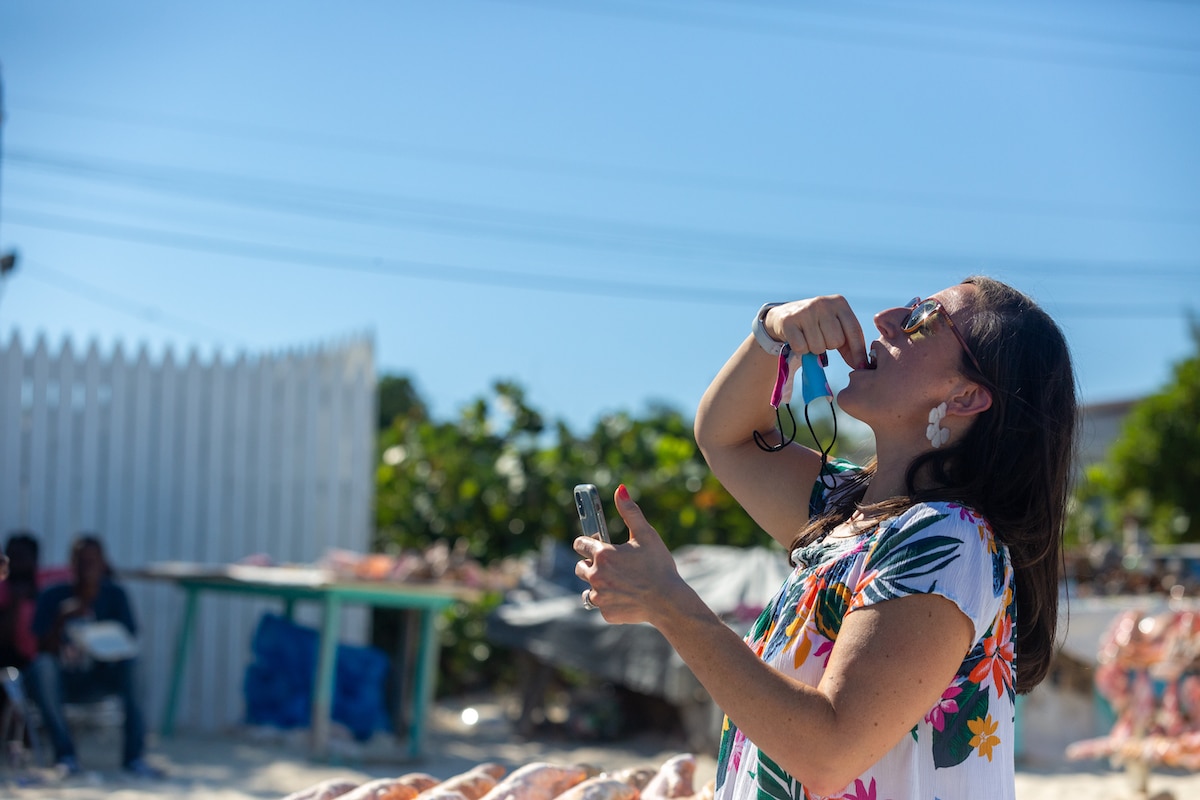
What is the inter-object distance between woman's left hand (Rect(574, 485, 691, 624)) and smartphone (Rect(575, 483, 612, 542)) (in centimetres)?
5

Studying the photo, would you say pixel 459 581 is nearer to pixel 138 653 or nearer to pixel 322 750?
pixel 322 750

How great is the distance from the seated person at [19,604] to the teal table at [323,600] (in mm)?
693

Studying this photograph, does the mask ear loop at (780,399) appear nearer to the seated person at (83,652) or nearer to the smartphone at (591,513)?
the smartphone at (591,513)

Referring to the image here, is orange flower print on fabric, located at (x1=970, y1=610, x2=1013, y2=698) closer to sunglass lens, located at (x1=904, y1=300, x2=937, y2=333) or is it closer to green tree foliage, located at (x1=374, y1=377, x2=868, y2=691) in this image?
sunglass lens, located at (x1=904, y1=300, x2=937, y2=333)

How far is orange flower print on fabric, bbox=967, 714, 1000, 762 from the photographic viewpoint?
1652 mm

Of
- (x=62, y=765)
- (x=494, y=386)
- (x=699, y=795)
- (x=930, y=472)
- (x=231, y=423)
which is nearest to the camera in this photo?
(x=930, y=472)

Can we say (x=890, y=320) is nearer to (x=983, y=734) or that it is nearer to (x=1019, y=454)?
(x=1019, y=454)

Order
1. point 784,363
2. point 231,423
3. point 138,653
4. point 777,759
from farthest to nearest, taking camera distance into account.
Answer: point 231,423
point 138,653
point 784,363
point 777,759

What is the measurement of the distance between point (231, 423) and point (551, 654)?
2.98 meters

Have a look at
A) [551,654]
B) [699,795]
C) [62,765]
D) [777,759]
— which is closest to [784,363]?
[777,759]

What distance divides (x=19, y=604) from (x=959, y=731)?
6.34 meters

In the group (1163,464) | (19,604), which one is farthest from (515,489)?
(1163,464)

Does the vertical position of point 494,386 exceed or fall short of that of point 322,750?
it exceeds it

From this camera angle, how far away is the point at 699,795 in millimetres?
2488
